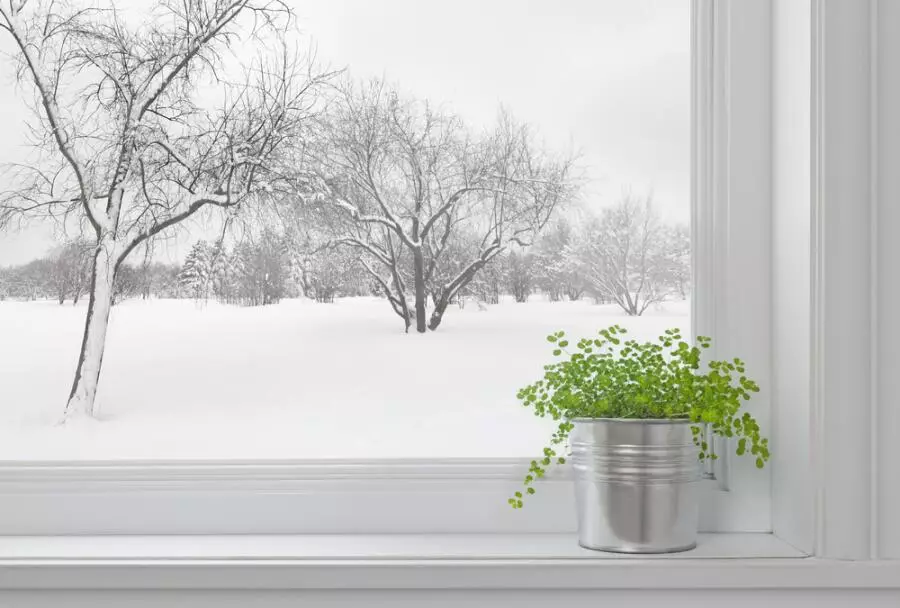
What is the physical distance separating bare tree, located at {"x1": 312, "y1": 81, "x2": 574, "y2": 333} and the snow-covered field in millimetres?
69

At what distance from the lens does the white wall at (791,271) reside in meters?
1.33

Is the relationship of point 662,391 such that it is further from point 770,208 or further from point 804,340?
point 770,208

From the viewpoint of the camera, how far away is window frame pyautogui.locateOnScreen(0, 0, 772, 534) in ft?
4.82

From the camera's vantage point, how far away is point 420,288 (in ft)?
5.20

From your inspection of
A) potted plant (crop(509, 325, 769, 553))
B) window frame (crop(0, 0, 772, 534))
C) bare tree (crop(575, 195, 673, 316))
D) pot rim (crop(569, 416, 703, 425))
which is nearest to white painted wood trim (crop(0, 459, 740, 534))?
window frame (crop(0, 0, 772, 534))

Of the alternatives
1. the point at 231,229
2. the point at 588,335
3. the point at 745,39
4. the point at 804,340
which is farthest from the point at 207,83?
the point at 804,340

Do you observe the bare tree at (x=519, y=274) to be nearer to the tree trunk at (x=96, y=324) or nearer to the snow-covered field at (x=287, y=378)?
the snow-covered field at (x=287, y=378)

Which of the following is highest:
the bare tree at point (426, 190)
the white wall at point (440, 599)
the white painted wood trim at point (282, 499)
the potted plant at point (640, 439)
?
the bare tree at point (426, 190)

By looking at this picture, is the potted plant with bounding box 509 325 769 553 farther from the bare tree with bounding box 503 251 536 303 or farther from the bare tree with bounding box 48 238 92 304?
the bare tree with bounding box 48 238 92 304

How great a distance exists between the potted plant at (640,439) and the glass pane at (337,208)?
19 cm

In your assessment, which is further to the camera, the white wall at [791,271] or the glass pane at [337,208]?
the glass pane at [337,208]

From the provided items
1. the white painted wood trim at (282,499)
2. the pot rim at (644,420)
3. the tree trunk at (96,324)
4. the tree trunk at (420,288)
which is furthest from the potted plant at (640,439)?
the tree trunk at (96,324)

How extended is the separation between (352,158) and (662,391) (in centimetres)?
66

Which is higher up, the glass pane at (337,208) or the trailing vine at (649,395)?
A: the glass pane at (337,208)
